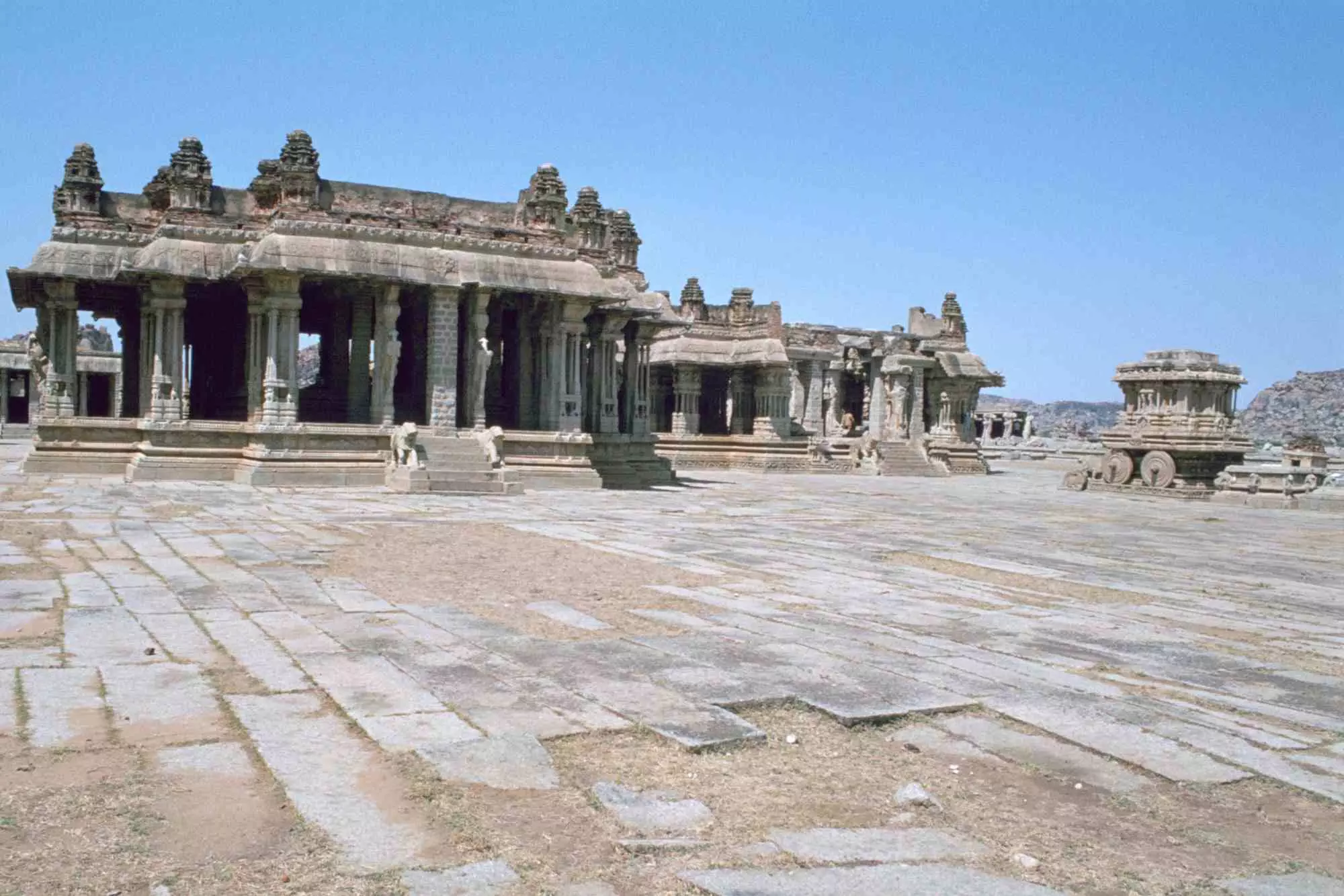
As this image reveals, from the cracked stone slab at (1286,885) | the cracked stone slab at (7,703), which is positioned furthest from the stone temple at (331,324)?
the cracked stone slab at (1286,885)

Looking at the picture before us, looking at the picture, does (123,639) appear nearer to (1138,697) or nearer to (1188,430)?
(1138,697)

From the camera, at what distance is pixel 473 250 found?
22.8 meters

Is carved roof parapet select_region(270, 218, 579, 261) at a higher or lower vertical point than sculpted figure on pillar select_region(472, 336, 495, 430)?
higher

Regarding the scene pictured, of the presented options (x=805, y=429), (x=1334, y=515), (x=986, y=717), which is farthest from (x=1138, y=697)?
(x=805, y=429)

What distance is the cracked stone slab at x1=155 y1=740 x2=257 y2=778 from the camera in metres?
4.35


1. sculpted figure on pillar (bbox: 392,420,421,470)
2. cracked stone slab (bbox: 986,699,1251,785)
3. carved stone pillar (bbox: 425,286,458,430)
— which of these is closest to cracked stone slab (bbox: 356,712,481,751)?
cracked stone slab (bbox: 986,699,1251,785)

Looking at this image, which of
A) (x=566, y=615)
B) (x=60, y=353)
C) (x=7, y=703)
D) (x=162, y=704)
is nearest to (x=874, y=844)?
(x=162, y=704)

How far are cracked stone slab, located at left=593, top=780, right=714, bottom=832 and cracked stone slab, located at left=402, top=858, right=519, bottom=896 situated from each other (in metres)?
0.58

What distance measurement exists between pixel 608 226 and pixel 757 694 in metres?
22.5

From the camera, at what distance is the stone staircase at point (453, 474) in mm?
20031

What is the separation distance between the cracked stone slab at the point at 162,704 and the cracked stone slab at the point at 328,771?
0.15 metres

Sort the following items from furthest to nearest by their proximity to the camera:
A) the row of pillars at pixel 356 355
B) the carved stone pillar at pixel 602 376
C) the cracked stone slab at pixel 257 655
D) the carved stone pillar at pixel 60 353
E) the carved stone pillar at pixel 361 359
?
the carved stone pillar at pixel 602 376 → the carved stone pillar at pixel 361 359 → the carved stone pillar at pixel 60 353 → the row of pillars at pixel 356 355 → the cracked stone slab at pixel 257 655

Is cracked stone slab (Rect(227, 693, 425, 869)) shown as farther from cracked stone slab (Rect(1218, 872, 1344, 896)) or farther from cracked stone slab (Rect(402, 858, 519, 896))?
cracked stone slab (Rect(1218, 872, 1344, 896))

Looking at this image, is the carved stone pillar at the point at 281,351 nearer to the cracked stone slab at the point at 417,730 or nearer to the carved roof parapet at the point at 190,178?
the carved roof parapet at the point at 190,178
